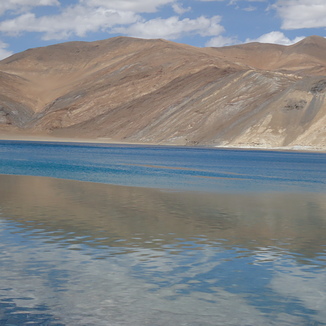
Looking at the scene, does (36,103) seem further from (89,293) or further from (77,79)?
(89,293)

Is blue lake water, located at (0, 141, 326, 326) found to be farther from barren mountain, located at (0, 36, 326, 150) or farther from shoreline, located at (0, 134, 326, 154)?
barren mountain, located at (0, 36, 326, 150)

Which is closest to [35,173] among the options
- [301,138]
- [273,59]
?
[301,138]

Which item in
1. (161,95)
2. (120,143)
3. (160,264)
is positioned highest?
(161,95)

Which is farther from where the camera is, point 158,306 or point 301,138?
point 301,138

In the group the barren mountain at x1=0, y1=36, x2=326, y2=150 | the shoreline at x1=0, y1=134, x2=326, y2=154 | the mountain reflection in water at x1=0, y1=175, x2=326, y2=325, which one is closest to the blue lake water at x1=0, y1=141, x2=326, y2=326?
the mountain reflection in water at x1=0, y1=175, x2=326, y2=325

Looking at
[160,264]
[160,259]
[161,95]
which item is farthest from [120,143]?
[160,264]

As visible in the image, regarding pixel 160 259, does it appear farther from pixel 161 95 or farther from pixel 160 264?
pixel 161 95

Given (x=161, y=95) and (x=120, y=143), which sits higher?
(x=161, y=95)
